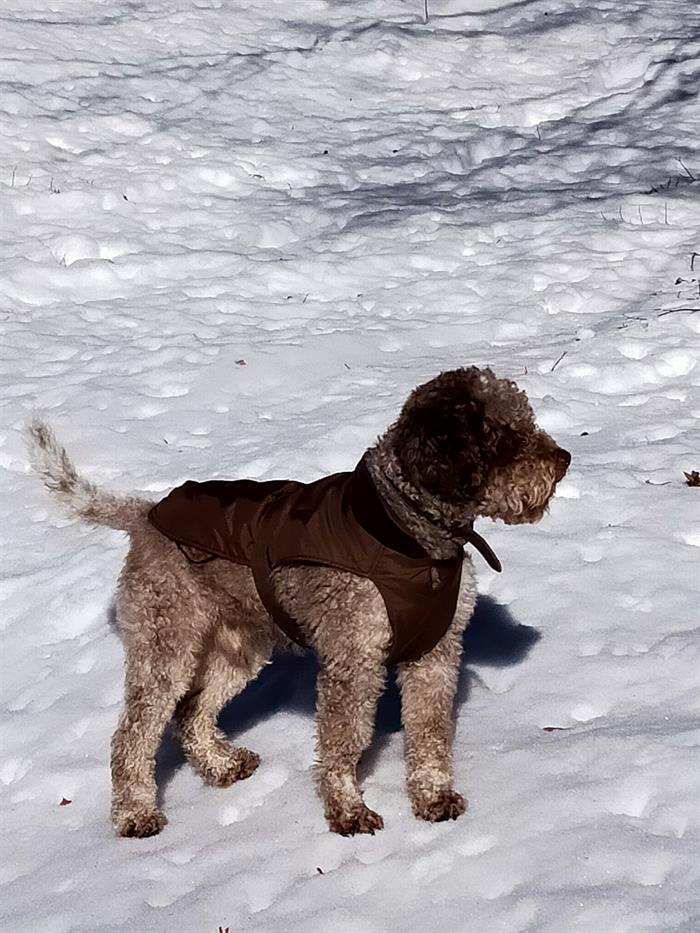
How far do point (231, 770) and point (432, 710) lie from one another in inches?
41.8

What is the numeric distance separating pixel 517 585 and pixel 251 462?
2.31m

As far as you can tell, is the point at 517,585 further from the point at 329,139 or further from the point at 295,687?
the point at 329,139

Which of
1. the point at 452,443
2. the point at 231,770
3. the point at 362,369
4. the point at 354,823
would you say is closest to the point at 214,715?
the point at 231,770

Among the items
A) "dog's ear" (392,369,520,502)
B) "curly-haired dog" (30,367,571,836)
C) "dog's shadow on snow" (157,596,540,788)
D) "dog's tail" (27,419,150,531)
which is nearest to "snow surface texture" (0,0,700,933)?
"dog's shadow on snow" (157,596,540,788)

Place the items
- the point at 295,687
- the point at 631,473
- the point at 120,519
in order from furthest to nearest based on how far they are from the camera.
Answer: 1. the point at 631,473
2. the point at 295,687
3. the point at 120,519

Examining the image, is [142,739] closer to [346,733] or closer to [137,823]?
[137,823]

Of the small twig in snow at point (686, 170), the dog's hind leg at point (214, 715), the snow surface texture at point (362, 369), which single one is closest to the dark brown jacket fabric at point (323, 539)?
the dog's hind leg at point (214, 715)

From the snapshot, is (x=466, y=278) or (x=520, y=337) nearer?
(x=520, y=337)

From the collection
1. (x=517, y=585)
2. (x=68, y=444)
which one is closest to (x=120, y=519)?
(x=517, y=585)

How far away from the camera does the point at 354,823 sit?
502cm

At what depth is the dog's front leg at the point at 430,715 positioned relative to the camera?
16.7 feet

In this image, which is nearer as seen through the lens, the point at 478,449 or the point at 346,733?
the point at 478,449

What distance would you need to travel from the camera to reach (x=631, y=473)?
25.6 feet

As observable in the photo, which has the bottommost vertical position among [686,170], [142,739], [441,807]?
[142,739]
